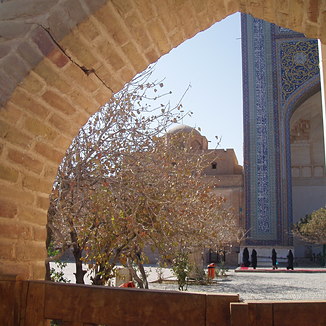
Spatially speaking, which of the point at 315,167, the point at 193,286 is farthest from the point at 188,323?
the point at 315,167

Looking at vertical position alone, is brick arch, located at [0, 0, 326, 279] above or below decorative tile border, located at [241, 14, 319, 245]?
below

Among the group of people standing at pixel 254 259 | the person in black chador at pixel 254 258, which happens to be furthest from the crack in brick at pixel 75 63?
the person in black chador at pixel 254 258

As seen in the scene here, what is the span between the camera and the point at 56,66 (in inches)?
81.0

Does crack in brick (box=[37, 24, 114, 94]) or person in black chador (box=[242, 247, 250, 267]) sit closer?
crack in brick (box=[37, 24, 114, 94])

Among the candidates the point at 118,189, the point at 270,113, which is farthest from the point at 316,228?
the point at 118,189

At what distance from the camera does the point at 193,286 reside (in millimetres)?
9195

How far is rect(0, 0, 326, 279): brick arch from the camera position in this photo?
6.52 ft

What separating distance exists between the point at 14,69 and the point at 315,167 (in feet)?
64.3

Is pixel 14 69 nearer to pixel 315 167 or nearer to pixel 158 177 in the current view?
pixel 158 177

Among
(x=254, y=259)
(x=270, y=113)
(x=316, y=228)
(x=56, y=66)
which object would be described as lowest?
(x=254, y=259)

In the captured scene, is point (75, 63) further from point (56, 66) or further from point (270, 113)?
point (270, 113)

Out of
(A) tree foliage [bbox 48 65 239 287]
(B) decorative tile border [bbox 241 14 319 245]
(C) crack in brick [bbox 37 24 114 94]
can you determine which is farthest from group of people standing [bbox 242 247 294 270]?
(C) crack in brick [bbox 37 24 114 94]

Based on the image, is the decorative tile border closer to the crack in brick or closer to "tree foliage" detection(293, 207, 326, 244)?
"tree foliage" detection(293, 207, 326, 244)

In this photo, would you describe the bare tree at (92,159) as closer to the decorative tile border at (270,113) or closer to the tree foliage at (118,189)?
the tree foliage at (118,189)
